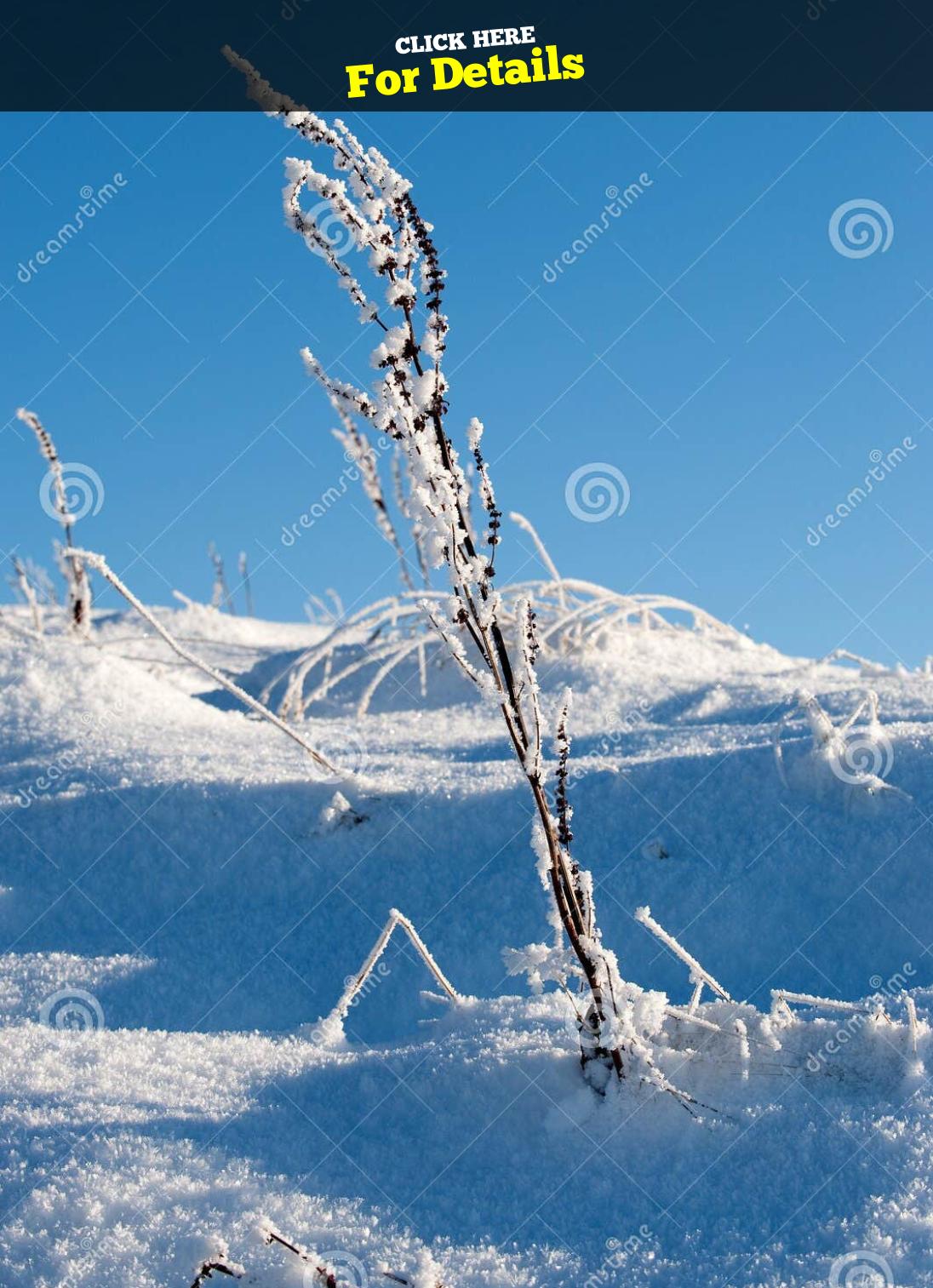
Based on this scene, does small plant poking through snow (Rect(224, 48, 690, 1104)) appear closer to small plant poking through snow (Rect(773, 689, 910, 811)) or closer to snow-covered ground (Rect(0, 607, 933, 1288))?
snow-covered ground (Rect(0, 607, 933, 1288))

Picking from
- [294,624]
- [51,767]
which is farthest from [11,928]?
[294,624]

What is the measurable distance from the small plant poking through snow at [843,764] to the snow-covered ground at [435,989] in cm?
1

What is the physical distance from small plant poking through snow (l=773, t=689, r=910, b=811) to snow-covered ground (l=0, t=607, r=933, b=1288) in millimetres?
13

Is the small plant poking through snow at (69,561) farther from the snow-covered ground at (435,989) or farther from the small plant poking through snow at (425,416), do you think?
the small plant poking through snow at (425,416)

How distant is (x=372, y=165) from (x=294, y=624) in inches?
321

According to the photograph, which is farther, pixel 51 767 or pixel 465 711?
pixel 465 711

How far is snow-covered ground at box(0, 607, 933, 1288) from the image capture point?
4.50 ft

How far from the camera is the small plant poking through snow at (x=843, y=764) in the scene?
2.54 metres

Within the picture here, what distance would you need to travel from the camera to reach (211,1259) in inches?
49.5

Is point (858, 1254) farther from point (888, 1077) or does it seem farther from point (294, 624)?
point (294, 624)

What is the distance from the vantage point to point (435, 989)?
7.53ft

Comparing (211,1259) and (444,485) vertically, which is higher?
(444,485)

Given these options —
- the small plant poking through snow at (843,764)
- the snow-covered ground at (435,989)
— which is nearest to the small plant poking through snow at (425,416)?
the snow-covered ground at (435,989)

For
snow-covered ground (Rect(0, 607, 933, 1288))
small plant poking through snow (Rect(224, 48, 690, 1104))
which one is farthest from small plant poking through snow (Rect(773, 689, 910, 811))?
small plant poking through snow (Rect(224, 48, 690, 1104))
